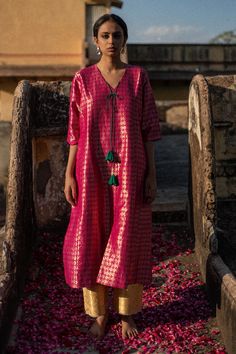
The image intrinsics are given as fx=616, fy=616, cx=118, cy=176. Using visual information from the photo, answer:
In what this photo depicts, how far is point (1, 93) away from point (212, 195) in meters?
8.54

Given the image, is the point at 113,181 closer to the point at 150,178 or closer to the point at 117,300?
the point at 150,178

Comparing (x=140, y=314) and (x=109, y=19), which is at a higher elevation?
(x=109, y=19)

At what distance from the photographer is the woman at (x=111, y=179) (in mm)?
3654

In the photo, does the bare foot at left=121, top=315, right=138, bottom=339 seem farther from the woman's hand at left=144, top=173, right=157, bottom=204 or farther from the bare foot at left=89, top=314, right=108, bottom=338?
the woman's hand at left=144, top=173, right=157, bottom=204

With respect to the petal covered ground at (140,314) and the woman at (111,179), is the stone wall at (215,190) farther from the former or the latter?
the woman at (111,179)

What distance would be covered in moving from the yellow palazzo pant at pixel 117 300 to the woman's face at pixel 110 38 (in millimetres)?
1417

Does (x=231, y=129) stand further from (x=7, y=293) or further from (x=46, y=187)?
(x=7, y=293)

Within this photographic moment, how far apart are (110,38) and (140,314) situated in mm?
1803

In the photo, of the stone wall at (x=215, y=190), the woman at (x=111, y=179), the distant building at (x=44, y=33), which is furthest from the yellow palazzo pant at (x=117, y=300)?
the distant building at (x=44, y=33)

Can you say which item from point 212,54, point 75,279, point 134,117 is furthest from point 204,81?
point 212,54

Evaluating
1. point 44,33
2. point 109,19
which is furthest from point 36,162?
point 44,33

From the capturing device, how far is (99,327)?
381 centimetres

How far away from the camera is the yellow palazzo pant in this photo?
12.3 ft

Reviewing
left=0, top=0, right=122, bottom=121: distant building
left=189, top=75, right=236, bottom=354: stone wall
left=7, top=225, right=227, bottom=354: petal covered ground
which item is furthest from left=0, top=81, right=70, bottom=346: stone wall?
left=0, top=0, right=122, bottom=121: distant building
